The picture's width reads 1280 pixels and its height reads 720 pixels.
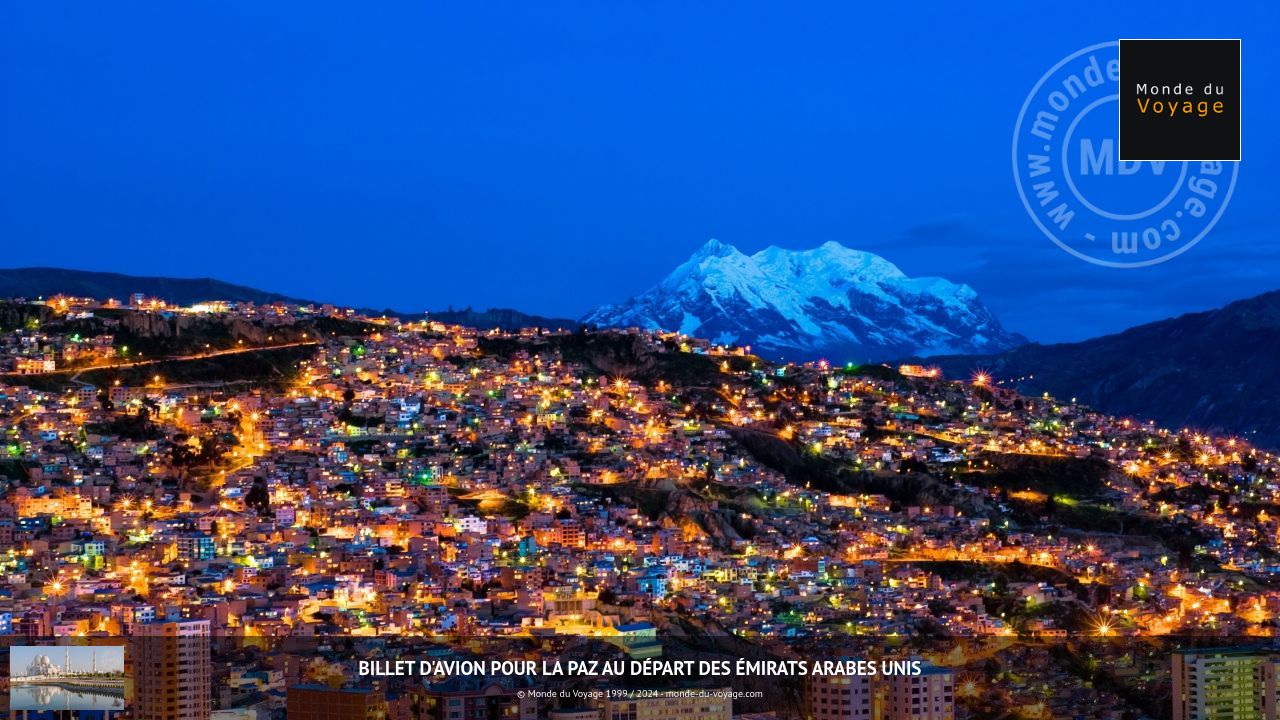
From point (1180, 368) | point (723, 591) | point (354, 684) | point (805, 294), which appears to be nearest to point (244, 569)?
point (723, 591)

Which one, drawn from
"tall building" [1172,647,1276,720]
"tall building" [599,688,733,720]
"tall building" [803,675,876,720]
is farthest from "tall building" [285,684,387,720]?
"tall building" [1172,647,1276,720]

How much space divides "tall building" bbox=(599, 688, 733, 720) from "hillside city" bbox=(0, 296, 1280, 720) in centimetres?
23

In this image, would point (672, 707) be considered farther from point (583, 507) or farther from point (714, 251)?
point (714, 251)

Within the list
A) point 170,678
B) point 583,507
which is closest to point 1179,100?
point 170,678

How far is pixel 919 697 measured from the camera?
2697 centimetres

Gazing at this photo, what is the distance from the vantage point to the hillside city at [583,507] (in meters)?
35.7

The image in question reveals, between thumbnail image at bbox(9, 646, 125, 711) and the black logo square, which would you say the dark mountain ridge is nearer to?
the black logo square

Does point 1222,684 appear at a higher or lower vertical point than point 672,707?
lower

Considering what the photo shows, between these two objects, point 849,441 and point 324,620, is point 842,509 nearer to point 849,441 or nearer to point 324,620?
point 849,441

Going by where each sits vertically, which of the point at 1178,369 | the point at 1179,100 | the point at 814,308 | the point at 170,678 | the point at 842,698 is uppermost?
the point at 814,308

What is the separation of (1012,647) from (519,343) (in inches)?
1415

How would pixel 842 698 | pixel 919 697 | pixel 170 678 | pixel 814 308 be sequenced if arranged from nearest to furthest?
pixel 170 678 → pixel 919 697 → pixel 842 698 → pixel 814 308

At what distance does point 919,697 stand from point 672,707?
3759 mm

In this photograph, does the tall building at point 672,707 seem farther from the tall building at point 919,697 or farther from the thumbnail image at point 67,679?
the thumbnail image at point 67,679
